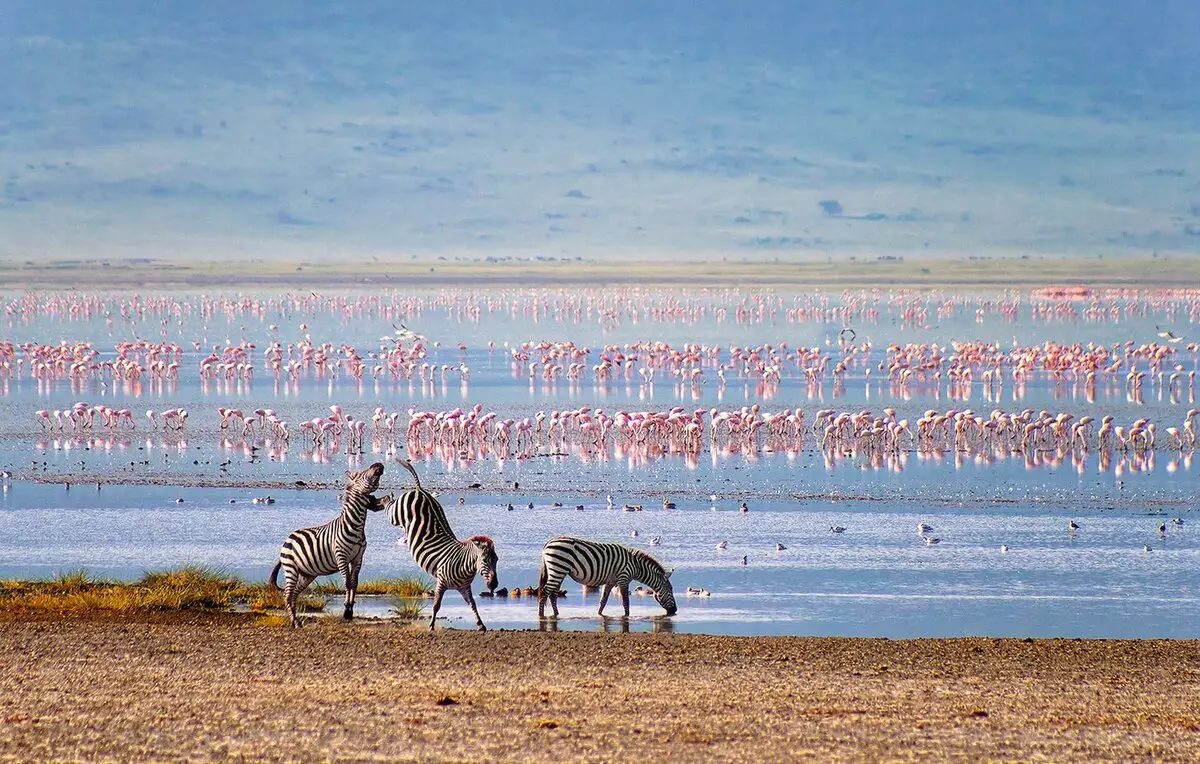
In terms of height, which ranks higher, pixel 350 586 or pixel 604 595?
pixel 350 586

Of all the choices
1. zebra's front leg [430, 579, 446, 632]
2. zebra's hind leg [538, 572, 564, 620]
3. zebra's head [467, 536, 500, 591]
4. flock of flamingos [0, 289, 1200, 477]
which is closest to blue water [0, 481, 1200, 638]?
zebra's hind leg [538, 572, 564, 620]

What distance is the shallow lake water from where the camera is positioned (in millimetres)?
16312

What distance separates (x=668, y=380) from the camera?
171 feet

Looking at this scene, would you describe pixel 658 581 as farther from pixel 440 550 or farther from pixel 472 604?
pixel 440 550

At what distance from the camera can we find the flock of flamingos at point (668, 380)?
33375 mm

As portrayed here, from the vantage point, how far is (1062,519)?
23.0 metres

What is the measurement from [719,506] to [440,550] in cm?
993

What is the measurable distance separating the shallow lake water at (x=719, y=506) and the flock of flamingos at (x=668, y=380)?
455mm

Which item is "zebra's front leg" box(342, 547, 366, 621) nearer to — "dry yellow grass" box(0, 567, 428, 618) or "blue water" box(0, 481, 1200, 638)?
"dry yellow grass" box(0, 567, 428, 618)

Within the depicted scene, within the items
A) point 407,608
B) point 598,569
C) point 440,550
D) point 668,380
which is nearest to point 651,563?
point 598,569

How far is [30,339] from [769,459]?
52234 mm

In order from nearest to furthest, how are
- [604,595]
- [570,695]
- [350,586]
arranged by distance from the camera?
[570,695] → [350,586] → [604,595]

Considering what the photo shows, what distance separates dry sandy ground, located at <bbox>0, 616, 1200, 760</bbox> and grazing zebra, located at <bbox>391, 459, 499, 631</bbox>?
707mm

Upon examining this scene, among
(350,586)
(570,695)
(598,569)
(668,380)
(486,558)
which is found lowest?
(570,695)
